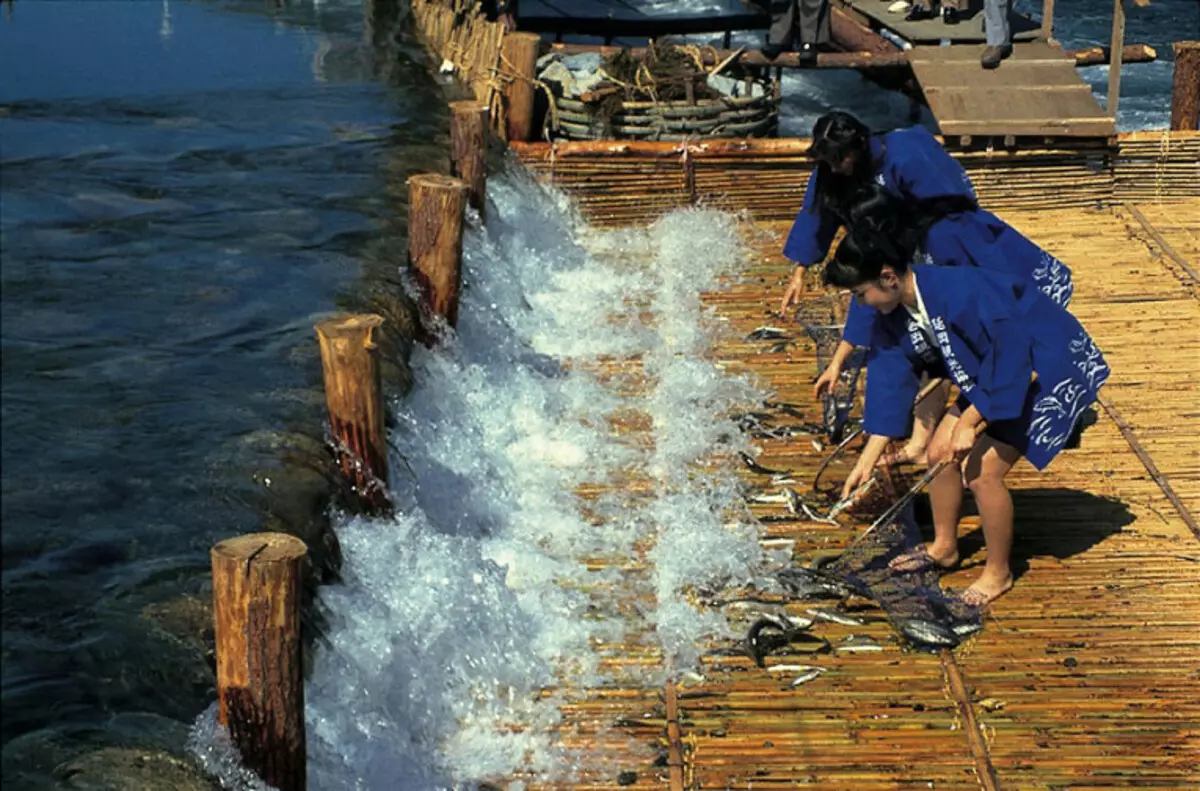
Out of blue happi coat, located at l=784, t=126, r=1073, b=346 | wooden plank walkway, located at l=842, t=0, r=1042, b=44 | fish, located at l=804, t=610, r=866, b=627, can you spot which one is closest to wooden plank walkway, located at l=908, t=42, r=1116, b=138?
wooden plank walkway, located at l=842, t=0, r=1042, b=44

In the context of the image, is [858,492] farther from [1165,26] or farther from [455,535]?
[1165,26]

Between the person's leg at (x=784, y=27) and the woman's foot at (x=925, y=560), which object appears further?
the person's leg at (x=784, y=27)

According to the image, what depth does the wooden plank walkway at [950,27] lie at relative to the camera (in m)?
14.3

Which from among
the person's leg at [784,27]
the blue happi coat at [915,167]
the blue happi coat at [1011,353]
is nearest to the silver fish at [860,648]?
the blue happi coat at [1011,353]

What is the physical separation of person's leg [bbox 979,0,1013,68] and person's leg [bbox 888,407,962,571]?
23.8 feet

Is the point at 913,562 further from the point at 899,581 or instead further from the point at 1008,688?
the point at 1008,688

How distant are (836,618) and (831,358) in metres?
2.60

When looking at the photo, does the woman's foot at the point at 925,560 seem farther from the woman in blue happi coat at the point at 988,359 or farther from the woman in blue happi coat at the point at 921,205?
the woman in blue happi coat at the point at 921,205

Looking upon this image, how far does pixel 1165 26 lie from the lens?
2358cm

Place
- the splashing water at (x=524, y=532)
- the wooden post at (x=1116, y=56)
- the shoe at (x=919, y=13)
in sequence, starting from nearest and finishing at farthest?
1. the splashing water at (x=524, y=532)
2. the wooden post at (x=1116, y=56)
3. the shoe at (x=919, y=13)

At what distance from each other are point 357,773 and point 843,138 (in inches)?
136

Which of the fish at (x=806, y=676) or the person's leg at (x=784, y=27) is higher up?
the person's leg at (x=784, y=27)

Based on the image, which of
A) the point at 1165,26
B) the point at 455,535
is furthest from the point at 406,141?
the point at 1165,26

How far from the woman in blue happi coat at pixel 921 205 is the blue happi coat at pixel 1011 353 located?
0.55 m
